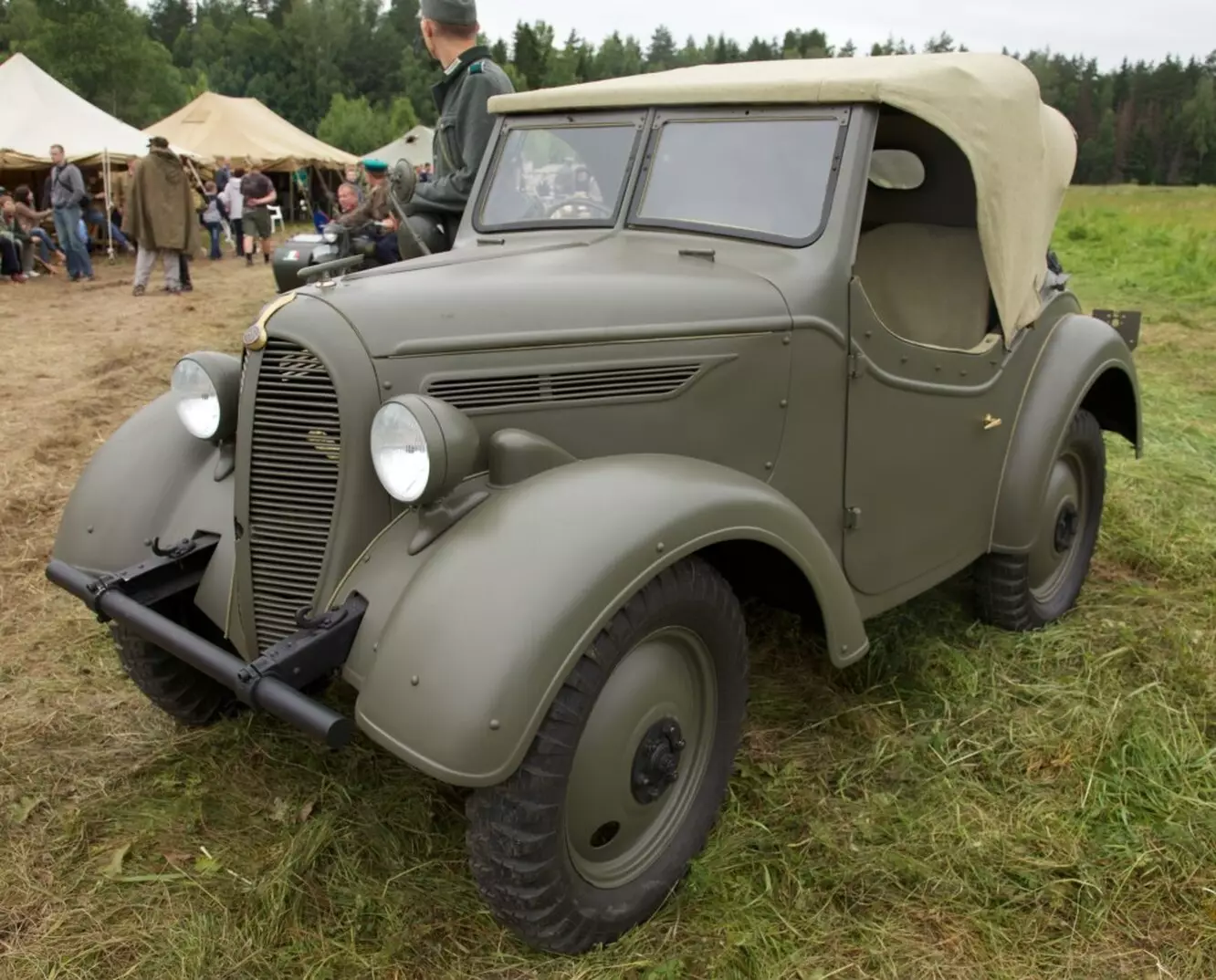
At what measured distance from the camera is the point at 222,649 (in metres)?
2.51

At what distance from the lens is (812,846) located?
283 centimetres

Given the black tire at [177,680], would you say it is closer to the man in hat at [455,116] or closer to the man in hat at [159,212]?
the man in hat at [455,116]

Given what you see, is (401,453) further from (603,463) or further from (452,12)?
(452,12)

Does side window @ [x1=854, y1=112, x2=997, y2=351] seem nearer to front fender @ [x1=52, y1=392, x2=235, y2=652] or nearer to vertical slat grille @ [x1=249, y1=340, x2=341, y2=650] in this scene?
vertical slat grille @ [x1=249, y1=340, x2=341, y2=650]

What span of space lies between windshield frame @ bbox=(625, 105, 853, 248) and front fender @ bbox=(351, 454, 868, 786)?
1.04m

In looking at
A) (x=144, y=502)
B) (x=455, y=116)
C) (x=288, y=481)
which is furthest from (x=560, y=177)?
(x=144, y=502)

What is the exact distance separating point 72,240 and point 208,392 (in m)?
14.4

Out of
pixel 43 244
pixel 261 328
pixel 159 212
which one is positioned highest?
pixel 261 328

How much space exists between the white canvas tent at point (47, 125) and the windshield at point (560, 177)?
16771mm

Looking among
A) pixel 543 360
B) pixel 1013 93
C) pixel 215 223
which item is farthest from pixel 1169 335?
pixel 215 223

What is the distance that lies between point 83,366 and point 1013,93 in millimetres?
8055

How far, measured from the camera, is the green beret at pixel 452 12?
4.37 meters

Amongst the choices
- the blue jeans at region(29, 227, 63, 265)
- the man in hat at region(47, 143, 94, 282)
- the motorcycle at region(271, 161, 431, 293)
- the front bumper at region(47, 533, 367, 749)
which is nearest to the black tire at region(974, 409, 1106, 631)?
the motorcycle at region(271, 161, 431, 293)

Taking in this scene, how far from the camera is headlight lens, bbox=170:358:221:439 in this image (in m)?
2.85
